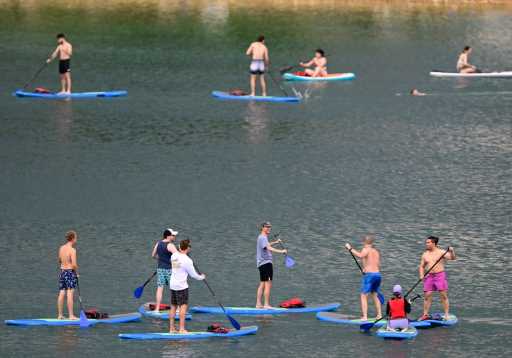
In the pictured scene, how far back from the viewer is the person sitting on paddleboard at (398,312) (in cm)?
2770

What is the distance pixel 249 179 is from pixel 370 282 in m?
15.3

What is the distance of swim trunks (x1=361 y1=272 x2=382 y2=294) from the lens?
28.9 m

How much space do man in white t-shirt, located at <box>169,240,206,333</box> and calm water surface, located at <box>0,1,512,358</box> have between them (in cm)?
74

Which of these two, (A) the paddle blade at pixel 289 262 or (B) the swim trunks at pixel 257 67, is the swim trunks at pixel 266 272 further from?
(B) the swim trunks at pixel 257 67

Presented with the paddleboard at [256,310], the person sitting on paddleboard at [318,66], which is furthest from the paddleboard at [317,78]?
the paddleboard at [256,310]

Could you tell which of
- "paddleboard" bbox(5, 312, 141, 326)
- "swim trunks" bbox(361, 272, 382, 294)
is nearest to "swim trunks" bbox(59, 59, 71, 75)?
"paddleboard" bbox(5, 312, 141, 326)

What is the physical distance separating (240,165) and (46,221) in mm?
9749

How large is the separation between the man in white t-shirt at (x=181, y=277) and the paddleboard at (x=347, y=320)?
3378 mm

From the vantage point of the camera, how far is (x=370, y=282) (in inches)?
1139

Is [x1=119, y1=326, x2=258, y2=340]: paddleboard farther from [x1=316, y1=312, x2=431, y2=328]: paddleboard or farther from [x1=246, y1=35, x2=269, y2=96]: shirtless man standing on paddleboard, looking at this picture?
[x1=246, y1=35, x2=269, y2=96]: shirtless man standing on paddleboard

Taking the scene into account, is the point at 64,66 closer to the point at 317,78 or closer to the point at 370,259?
the point at 317,78

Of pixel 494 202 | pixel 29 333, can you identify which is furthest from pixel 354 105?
pixel 29 333

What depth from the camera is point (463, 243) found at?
36406mm

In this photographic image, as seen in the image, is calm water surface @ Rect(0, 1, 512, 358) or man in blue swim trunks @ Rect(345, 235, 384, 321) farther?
calm water surface @ Rect(0, 1, 512, 358)
